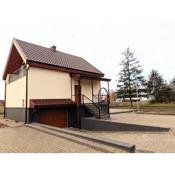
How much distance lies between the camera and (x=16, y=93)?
13977 mm

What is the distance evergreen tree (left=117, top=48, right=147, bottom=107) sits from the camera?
3272cm

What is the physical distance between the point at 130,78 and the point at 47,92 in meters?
23.9

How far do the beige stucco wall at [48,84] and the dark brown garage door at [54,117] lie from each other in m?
1.11

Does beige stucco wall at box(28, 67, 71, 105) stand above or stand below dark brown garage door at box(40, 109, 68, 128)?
above

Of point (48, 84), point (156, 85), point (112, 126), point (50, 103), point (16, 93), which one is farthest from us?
point (156, 85)

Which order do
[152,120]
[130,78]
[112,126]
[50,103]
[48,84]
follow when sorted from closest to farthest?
[112,126], [152,120], [50,103], [48,84], [130,78]

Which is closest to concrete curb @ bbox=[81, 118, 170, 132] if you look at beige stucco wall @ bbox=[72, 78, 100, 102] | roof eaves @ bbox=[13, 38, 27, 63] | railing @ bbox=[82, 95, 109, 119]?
railing @ bbox=[82, 95, 109, 119]

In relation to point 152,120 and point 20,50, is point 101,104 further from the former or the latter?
point 20,50

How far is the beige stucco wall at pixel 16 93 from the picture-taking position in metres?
12.3

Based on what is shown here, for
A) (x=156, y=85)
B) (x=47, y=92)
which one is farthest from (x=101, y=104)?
(x=156, y=85)

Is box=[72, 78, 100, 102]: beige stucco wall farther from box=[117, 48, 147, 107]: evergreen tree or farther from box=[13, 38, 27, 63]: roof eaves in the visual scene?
box=[117, 48, 147, 107]: evergreen tree

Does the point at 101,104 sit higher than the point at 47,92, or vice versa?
the point at 47,92
